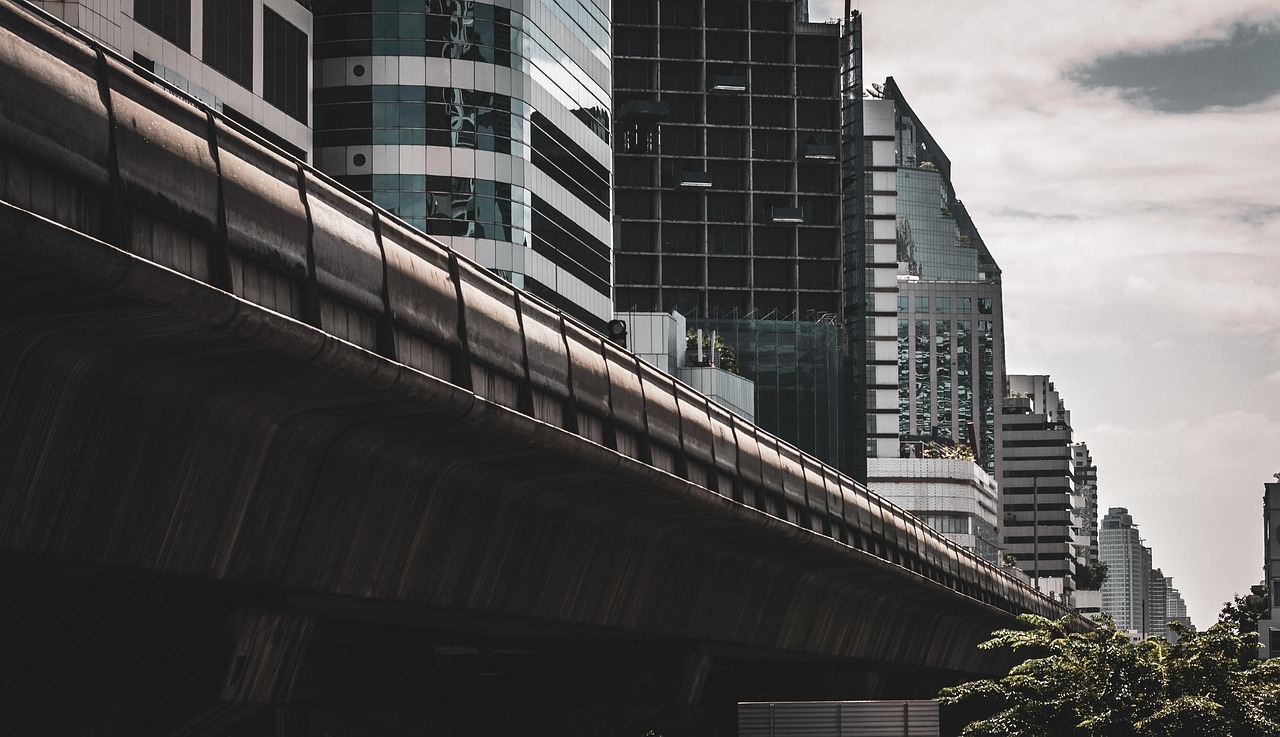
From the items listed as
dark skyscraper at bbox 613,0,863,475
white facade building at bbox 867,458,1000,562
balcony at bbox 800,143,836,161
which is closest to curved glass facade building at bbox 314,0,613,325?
dark skyscraper at bbox 613,0,863,475

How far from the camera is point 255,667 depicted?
19.2 meters

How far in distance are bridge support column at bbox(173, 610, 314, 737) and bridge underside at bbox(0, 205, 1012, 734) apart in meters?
0.03

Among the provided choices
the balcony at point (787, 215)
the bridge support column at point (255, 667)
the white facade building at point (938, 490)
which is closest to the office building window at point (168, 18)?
the bridge support column at point (255, 667)

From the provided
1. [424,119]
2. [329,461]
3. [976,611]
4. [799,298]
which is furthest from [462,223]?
[799,298]

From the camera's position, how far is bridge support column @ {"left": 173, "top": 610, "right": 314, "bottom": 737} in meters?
18.4

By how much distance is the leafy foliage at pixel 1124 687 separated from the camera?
110 ft

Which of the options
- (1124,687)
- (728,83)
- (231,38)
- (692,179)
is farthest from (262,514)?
(728,83)

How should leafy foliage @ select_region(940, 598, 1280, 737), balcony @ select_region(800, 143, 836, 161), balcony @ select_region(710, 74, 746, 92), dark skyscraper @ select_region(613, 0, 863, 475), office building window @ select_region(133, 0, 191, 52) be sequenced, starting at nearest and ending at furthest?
leafy foliage @ select_region(940, 598, 1280, 737) → office building window @ select_region(133, 0, 191, 52) → dark skyscraper @ select_region(613, 0, 863, 475) → balcony @ select_region(710, 74, 746, 92) → balcony @ select_region(800, 143, 836, 161)

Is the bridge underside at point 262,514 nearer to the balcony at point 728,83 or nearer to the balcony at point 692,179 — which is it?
the balcony at point 692,179

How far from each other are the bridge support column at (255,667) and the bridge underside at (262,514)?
3cm

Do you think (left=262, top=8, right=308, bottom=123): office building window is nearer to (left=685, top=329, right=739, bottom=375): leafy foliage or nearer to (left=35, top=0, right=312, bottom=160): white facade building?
(left=35, top=0, right=312, bottom=160): white facade building

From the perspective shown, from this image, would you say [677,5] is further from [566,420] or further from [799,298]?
[566,420]

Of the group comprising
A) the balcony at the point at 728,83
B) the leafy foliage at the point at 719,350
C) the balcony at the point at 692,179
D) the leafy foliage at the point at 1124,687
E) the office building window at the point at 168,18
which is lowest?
the leafy foliage at the point at 1124,687

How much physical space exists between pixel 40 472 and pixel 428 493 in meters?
7.15
